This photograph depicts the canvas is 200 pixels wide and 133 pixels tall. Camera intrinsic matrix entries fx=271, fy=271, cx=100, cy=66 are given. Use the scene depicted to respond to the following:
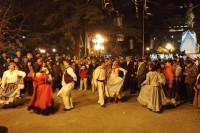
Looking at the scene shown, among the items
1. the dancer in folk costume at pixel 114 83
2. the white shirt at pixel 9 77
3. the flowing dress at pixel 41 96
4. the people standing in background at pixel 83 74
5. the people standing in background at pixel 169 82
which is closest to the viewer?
the flowing dress at pixel 41 96

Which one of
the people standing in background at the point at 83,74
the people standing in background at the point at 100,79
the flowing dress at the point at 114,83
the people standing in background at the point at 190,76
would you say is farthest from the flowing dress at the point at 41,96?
the people standing in background at the point at 190,76

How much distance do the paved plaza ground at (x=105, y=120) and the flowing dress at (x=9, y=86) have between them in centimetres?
48

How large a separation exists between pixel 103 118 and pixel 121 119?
2.08 feet

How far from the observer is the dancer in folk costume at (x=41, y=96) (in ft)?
32.2

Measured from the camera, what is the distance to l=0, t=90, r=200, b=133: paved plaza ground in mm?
→ 8297

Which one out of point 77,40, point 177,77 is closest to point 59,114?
point 177,77

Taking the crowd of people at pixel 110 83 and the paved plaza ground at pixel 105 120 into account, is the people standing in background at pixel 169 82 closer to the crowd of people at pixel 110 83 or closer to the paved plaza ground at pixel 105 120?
the crowd of people at pixel 110 83

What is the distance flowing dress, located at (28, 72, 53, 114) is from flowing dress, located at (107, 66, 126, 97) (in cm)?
305

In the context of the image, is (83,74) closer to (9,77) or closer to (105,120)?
(9,77)

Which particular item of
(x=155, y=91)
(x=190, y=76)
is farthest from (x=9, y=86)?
(x=190, y=76)

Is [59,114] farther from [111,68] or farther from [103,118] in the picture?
[111,68]

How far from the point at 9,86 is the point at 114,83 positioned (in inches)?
174

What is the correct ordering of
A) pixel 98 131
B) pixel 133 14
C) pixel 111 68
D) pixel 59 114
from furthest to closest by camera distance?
pixel 133 14 < pixel 111 68 < pixel 59 114 < pixel 98 131

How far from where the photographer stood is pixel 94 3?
24.1 meters
